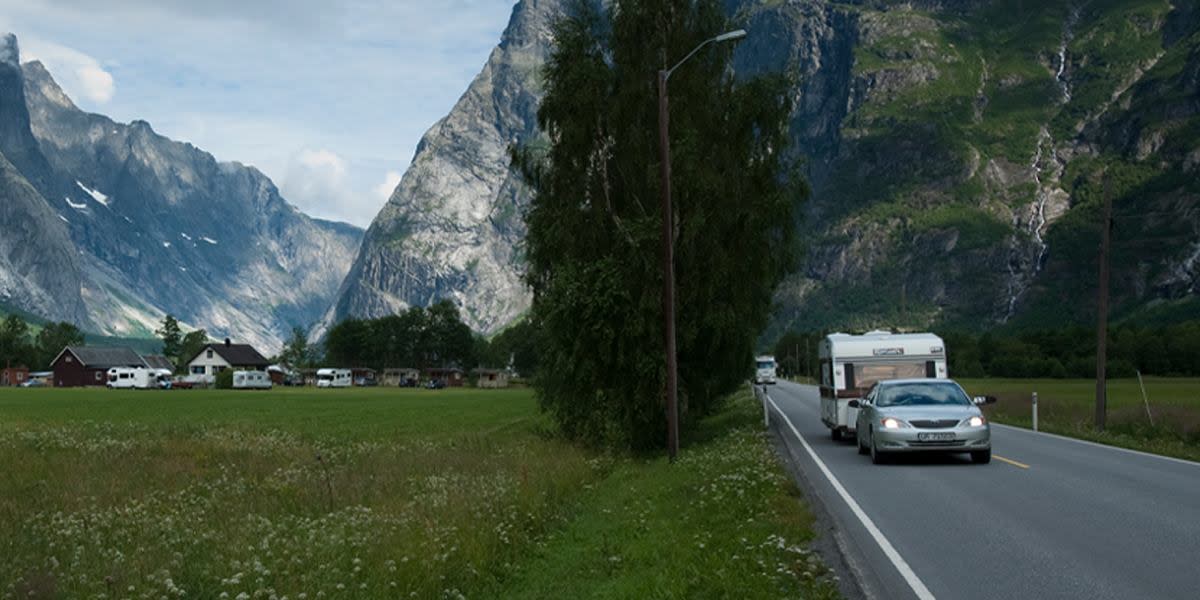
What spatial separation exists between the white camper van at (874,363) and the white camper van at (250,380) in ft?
369

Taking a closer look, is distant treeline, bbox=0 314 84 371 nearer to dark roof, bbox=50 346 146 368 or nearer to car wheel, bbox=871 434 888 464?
dark roof, bbox=50 346 146 368

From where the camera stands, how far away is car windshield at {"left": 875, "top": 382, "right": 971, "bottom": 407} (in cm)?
2197

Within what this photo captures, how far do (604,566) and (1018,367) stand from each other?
120 metres

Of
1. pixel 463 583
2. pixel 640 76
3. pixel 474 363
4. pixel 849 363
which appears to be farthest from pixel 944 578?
pixel 474 363

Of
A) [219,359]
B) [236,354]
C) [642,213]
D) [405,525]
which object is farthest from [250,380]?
[405,525]

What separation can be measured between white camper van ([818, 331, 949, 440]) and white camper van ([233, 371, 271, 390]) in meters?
112

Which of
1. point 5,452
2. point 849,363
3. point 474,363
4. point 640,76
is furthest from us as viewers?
point 474,363

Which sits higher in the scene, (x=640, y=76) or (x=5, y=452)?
(x=640, y=76)

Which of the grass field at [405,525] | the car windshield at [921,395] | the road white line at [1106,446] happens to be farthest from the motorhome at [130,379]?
the car windshield at [921,395]

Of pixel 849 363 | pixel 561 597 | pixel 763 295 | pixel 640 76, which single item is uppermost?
pixel 640 76

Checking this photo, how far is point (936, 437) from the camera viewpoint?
68.1ft

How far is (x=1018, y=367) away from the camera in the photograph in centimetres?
12300

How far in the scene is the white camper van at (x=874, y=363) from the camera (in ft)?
93.8

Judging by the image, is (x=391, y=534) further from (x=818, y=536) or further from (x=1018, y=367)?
(x=1018, y=367)
